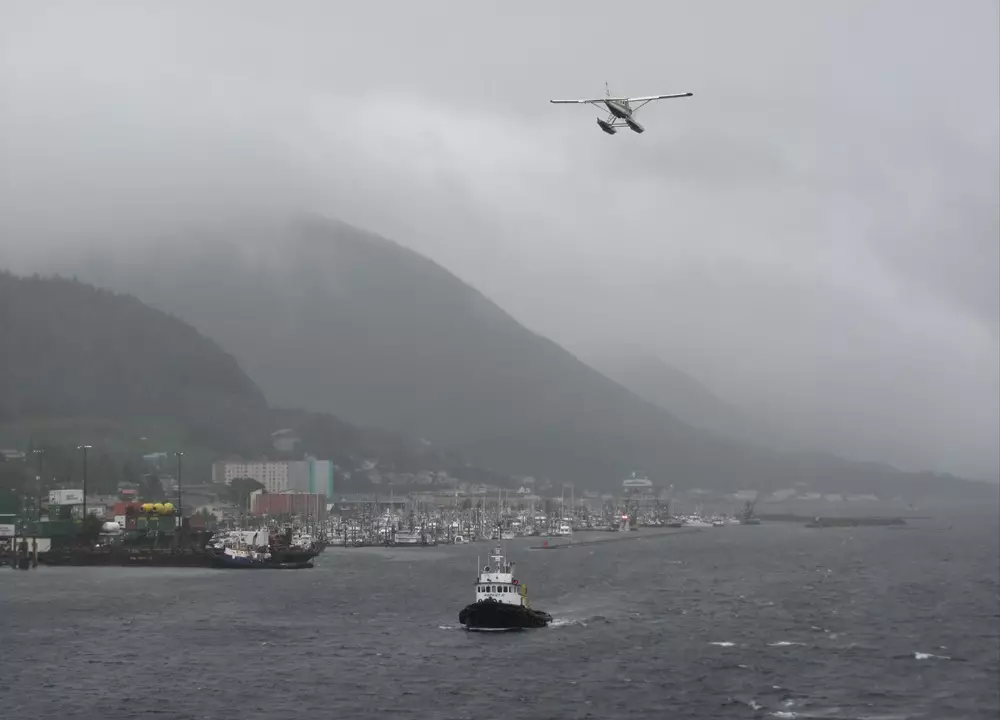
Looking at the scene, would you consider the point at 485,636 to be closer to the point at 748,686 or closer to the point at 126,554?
the point at 748,686

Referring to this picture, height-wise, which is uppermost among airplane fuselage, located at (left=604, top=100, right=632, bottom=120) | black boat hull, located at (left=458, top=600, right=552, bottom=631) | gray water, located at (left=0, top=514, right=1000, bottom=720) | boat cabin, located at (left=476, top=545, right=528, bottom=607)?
airplane fuselage, located at (left=604, top=100, right=632, bottom=120)

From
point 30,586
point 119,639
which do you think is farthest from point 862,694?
point 30,586

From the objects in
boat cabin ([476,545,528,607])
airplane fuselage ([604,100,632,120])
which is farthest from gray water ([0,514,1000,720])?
airplane fuselage ([604,100,632,120])

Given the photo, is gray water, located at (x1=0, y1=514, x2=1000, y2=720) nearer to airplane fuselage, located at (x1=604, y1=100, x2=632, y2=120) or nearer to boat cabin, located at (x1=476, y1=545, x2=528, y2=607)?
boat cabin, located at (x1=476, y1=545, x2=528, y2=607)

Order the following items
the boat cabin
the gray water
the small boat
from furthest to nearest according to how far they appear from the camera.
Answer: the small boat
the boat cabin
the gray water

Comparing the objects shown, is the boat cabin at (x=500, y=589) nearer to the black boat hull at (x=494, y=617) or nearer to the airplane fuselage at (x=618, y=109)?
the black boat hull at (x=494, y=617)

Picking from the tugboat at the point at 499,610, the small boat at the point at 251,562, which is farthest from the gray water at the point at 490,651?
the small boat at the point at 251,562

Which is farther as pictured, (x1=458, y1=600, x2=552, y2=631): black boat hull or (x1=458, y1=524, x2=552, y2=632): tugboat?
(x1=458, y1=524, x2=552, y2=632): tugboat
